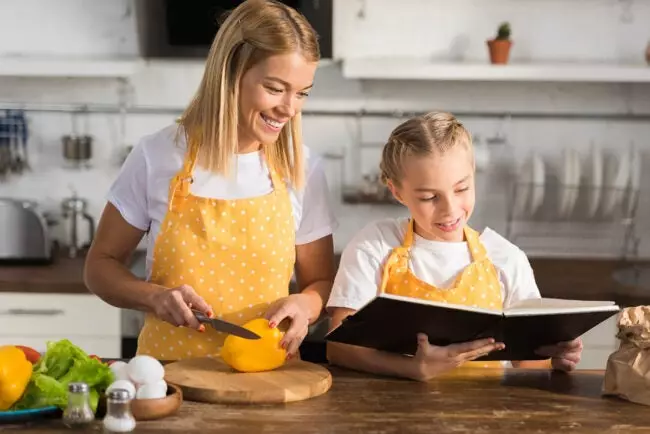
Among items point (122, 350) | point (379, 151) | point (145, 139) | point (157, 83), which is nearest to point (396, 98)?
point (379, 151)

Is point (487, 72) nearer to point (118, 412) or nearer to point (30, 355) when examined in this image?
point (30, 355)

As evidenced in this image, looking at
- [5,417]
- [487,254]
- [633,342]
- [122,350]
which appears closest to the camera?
[5,417]

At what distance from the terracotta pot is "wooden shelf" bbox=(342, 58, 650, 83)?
6cm

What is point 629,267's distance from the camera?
3.77 meters

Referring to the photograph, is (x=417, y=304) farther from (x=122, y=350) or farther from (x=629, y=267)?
(x=629, y=267)

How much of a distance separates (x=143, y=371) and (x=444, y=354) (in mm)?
543

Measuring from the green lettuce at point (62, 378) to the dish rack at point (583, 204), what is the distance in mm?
2427

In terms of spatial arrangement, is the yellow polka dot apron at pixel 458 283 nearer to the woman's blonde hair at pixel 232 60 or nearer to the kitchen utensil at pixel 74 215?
the woman's blonde hair at pixel 232 60

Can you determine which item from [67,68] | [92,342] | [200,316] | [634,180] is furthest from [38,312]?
[634,180]

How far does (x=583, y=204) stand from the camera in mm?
3887

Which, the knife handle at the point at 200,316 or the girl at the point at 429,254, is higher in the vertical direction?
the girl at the point at 429,254

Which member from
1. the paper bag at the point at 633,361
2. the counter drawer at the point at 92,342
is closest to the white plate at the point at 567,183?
the counter drawer at the point at 92,342

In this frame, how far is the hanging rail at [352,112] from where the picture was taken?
3.80 metres

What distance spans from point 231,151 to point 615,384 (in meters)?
0.83
